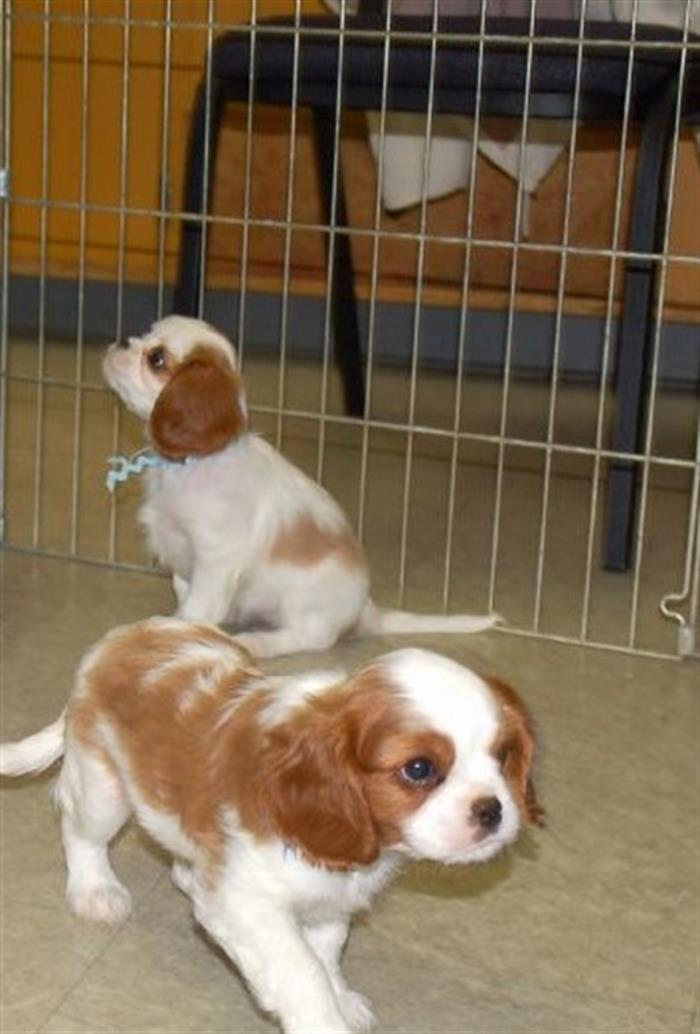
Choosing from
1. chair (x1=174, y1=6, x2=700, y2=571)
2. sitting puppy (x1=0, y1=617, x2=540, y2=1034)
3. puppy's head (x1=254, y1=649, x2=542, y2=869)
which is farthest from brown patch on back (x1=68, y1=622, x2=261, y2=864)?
chair (x1=174, y1=6, x2=700, y2=571)

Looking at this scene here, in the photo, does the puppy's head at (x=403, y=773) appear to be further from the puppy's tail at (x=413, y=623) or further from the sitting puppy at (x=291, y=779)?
the puppy's tail at (x=413, y=623)

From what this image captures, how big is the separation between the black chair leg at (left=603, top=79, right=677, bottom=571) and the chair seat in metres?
0.09

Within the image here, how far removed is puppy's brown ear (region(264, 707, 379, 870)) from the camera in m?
1.31

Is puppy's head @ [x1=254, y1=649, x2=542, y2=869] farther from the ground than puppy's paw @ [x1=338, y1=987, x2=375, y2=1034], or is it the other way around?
puppy's head @ [x1=254, y1=649, x2=542, y2=869]

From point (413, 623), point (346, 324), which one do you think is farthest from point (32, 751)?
point (346, 324)

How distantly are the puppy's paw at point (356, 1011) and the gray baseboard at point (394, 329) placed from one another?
3.21m

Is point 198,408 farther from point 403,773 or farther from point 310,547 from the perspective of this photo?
point 403,773

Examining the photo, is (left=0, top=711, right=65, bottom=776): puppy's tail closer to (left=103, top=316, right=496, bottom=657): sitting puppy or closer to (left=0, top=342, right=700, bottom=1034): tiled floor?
(left=0, top=342, right=700, bottom=1034): tiled floor

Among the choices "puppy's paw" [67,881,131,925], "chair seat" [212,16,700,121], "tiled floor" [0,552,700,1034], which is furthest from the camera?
"chair seat" [212,16,700,121]

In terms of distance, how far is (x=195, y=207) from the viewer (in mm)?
2822

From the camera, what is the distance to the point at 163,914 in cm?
170

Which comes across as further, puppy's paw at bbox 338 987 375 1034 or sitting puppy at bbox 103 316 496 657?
sitting puppy at bbox 103 316 496 657

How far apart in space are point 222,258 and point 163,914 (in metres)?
3.39

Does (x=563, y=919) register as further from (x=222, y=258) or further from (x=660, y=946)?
(x=222, y=258)
